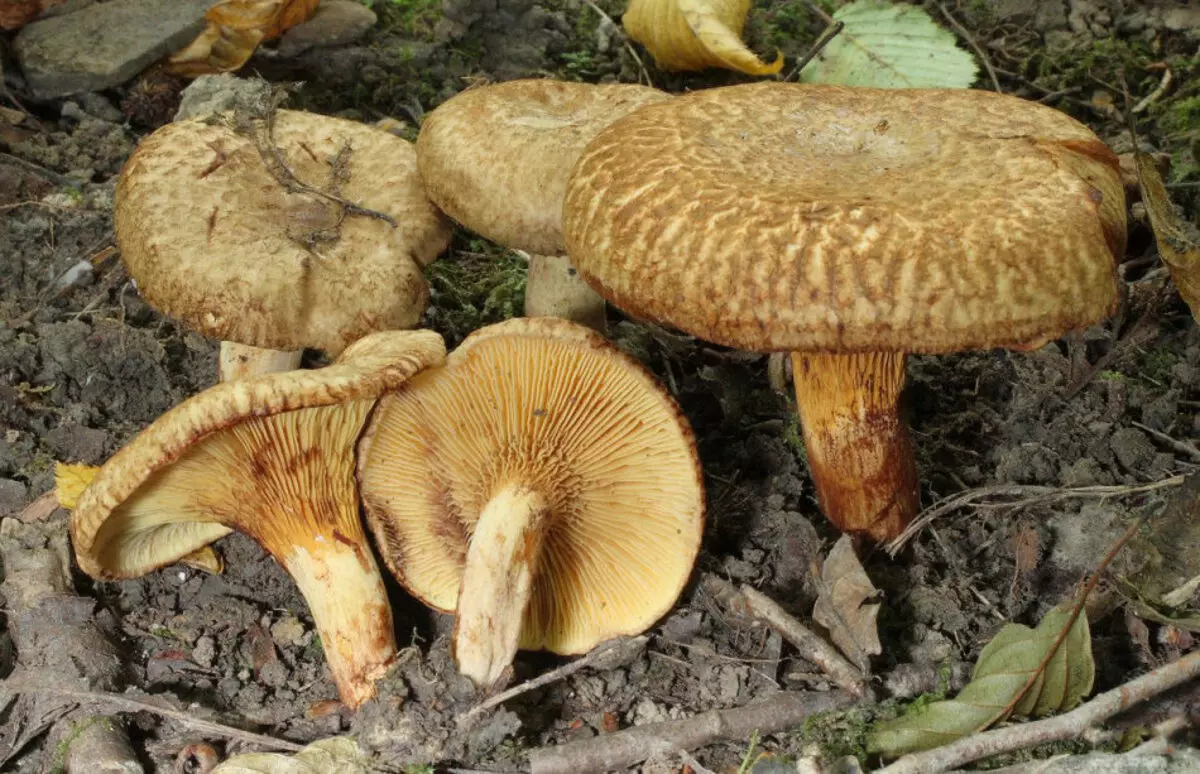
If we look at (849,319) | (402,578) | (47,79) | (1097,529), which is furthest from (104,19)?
(1097,529)

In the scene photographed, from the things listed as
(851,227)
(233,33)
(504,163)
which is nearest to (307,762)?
(504,163)

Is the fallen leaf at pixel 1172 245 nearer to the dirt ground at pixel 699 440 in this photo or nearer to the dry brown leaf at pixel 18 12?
the dirt ground at pixel 699 440

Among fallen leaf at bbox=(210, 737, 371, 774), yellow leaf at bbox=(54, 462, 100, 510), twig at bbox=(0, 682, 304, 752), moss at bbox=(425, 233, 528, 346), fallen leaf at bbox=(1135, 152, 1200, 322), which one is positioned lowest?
twig at bbox=(0, 682, 304, 752)

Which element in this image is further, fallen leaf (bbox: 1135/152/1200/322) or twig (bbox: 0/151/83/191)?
twig (bbox: 0/151/83/191)

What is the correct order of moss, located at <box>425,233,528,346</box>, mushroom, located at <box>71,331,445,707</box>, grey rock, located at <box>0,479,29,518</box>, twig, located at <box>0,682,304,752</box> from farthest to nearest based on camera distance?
moss, located at <box>425,233,528,346</box>, grey rock, located at <box>0,479,29,518</box>, twig, located at <box>0,682,304,752</box>, mushroom, located at <box>71,331,445,707</box>

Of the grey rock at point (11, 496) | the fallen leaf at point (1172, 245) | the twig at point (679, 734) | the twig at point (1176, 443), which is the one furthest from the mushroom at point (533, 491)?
the twig at point (1176, 443)

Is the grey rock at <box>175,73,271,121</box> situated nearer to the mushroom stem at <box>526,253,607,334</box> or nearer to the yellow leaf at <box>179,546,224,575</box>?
the mushroom stem at <box>526,253,607,334</box>

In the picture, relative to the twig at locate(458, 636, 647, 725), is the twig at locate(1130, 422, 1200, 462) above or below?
above

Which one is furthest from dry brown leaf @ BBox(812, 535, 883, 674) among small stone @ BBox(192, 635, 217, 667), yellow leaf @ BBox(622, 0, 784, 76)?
yellow leaf @ BBox(622, 0, 784, 76)
